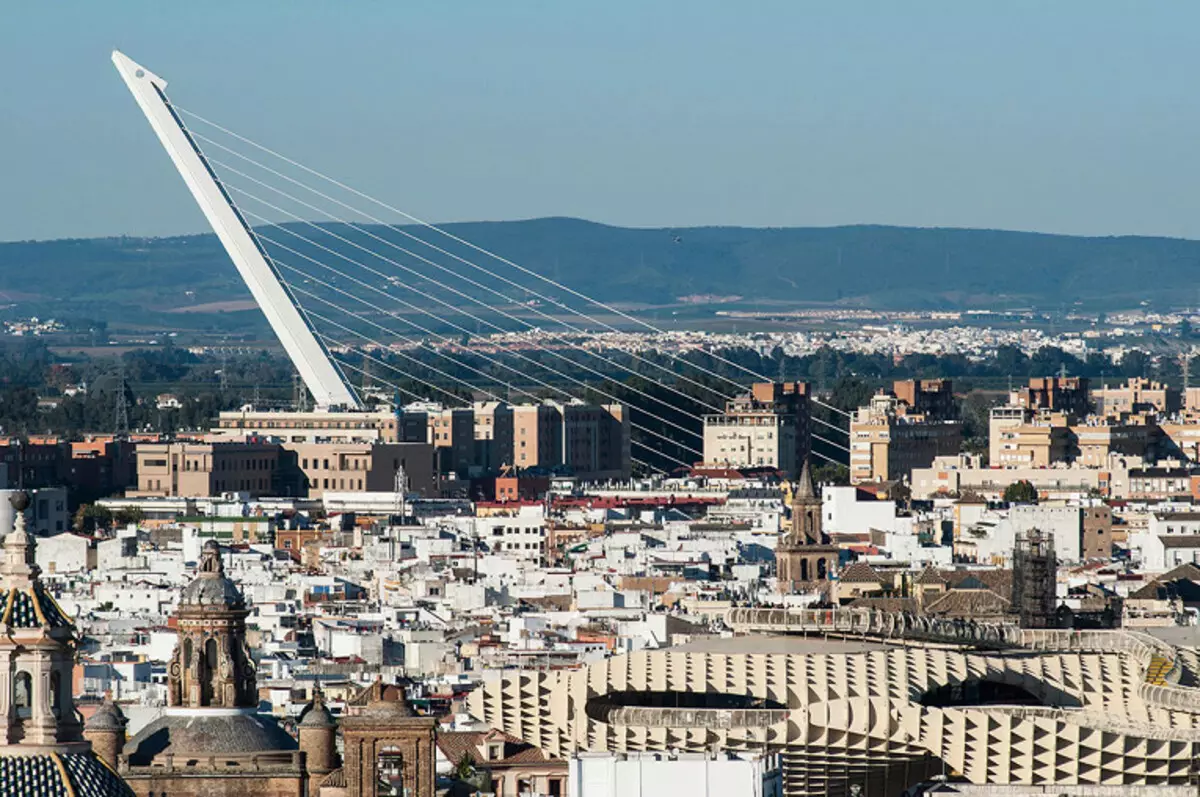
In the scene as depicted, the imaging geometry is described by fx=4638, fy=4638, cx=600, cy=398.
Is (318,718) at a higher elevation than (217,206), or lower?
lower

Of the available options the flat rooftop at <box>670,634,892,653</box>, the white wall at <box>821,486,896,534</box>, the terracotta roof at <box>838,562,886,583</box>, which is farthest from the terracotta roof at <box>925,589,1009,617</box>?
the white wall at <box>821,486,896,534</box>

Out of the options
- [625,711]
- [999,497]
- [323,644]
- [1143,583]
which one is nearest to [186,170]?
[999,497]

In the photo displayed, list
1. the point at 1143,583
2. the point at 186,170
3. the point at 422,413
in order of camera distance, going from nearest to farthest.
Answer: the point at 1143,583
the point at 186,170
the point at 422,413

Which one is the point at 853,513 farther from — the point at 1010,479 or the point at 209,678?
the point at 209,678

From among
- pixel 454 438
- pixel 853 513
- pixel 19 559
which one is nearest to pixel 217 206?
pixel 454 438

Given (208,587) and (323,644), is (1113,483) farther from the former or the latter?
(208,587)

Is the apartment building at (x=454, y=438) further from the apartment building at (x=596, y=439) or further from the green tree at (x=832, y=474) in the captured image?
the green tree at (x=832, y=474)
